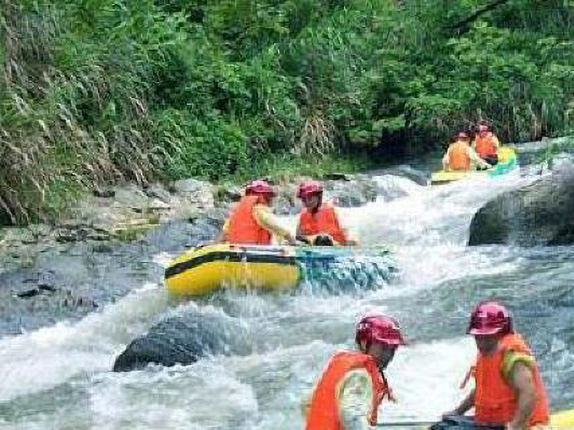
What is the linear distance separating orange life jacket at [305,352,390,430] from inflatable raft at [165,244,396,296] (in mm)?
4558

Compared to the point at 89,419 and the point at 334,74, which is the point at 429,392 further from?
the point at 334,74

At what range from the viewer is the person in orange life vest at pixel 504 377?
15.3 ft

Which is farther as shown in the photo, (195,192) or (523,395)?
(195,192)

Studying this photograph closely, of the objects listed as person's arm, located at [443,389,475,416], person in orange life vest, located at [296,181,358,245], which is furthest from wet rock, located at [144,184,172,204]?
person's arm, located at [443,389,475,416]

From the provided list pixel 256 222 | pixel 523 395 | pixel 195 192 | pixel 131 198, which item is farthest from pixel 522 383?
pixel 195 192

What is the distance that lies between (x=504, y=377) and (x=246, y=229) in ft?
16.1

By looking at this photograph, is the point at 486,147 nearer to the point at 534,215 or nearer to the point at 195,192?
the point at 195,192

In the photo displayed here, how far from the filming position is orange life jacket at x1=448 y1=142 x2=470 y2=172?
1518 centimetres

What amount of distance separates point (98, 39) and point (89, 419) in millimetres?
9658

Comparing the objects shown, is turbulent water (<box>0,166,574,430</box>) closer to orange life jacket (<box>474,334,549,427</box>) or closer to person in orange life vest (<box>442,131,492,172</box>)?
orange life jacket (<box>474,334,549,427</box>)

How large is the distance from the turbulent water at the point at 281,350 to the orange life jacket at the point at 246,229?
0.52m

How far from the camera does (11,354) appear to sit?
8.33 m

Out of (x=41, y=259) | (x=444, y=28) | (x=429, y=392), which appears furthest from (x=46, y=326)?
(x=444, y=28)

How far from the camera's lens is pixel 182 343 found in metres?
7.77
